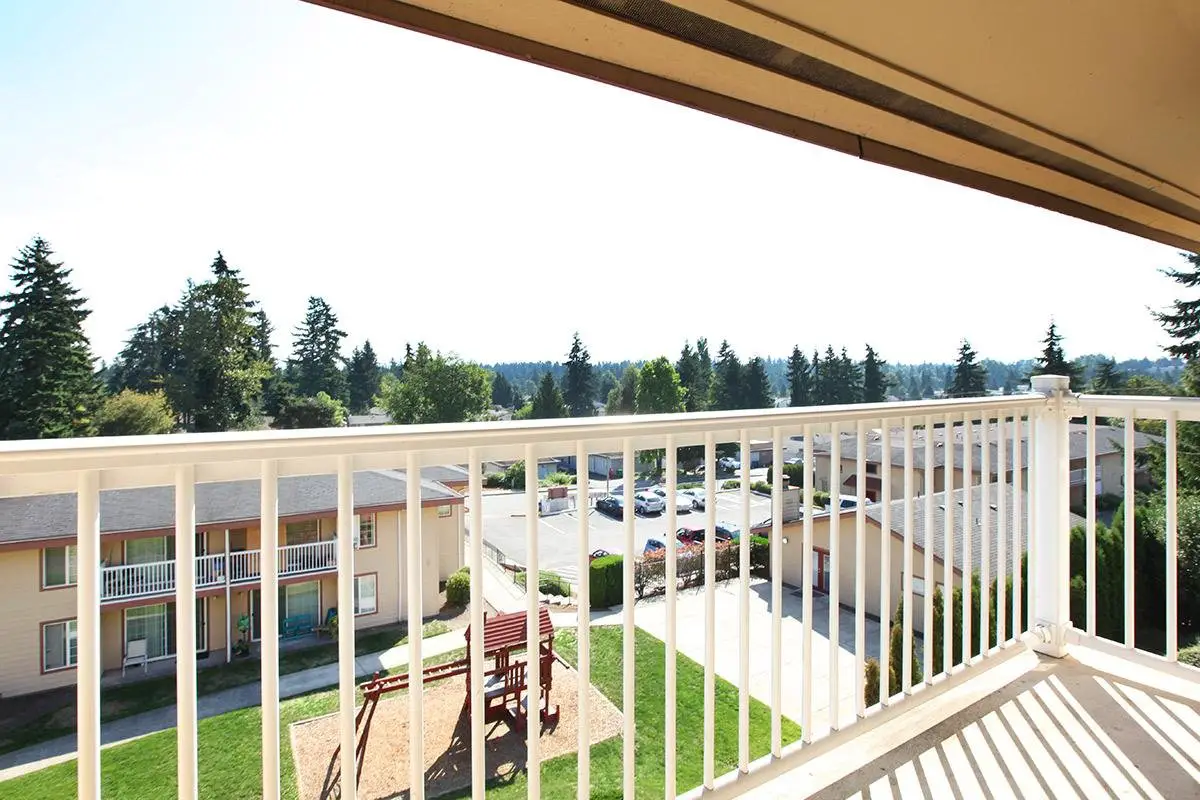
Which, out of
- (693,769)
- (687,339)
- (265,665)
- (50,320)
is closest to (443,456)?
(265,665)

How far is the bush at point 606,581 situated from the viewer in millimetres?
3557

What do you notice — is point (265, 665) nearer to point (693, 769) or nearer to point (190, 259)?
point (693, 769)

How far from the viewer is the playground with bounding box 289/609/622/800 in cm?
231

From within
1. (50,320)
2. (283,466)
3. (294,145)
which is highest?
(294,145)

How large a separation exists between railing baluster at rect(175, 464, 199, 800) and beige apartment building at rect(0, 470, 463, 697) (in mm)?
226

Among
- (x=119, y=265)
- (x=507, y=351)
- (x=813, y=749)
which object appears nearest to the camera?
(x=813, y=749)

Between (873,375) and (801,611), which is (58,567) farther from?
(873,375)

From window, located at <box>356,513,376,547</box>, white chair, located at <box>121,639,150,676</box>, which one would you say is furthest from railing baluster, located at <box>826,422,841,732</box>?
white chair, located at <box>121,639,150,676</box>

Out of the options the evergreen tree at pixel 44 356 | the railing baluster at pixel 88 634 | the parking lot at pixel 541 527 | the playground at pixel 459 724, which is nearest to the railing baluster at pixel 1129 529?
the parking lot at pixel 541 527

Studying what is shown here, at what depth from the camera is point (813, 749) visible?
4.93 feet

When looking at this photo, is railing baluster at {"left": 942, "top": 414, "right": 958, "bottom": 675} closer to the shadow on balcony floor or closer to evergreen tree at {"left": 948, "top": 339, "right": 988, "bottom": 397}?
the shadow on balcony floor

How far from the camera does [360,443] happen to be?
3.25 feet

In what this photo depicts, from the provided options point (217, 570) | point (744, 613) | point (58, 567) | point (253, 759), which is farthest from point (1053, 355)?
point (58, 567)

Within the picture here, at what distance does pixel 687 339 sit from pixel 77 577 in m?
19.2
